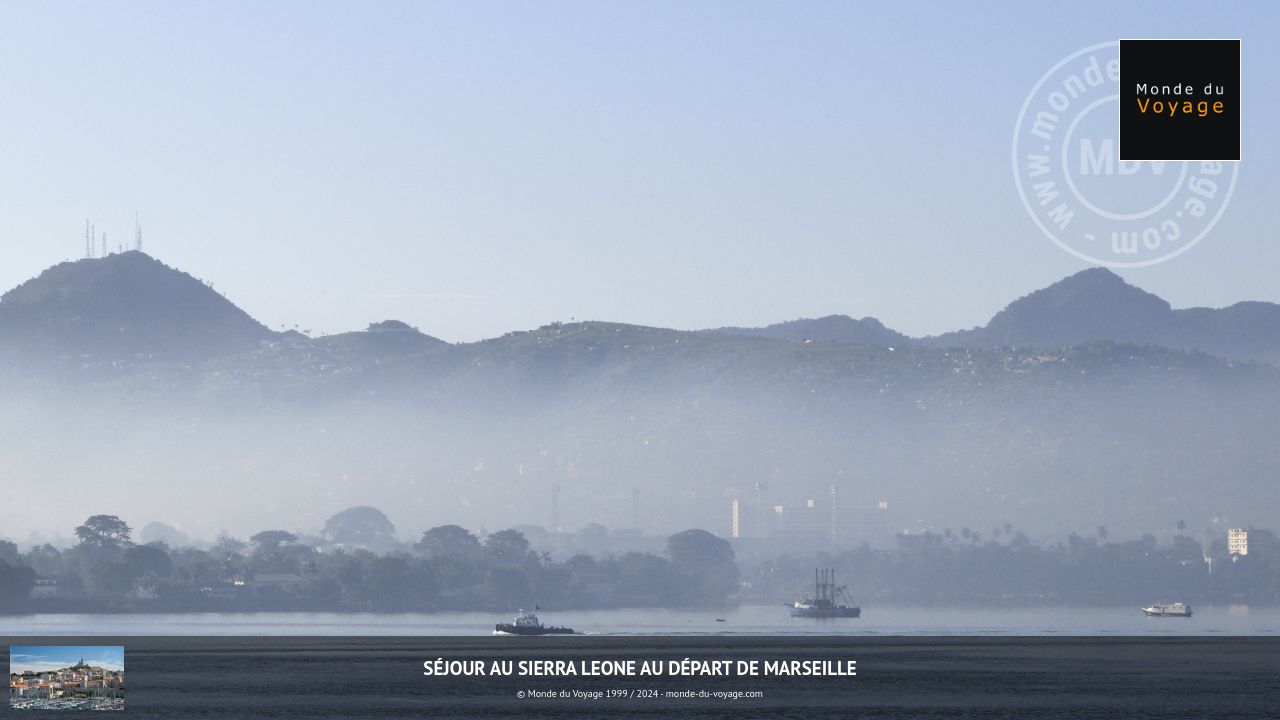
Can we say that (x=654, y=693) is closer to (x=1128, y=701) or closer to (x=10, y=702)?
(x=1128, y=701)

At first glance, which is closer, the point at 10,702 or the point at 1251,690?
the point at 10,702

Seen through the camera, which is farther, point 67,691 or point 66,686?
point 66,686

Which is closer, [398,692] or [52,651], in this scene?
[52,651]

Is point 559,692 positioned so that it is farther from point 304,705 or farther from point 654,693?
point 304,705

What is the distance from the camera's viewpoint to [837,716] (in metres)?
158

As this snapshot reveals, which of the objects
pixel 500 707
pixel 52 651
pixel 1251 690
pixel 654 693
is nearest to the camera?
pixel 52 651

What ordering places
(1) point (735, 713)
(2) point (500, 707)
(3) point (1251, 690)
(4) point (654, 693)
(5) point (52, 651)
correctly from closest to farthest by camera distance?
1. (5) point (52, 651)
2. (1) point (735, 713)
3. (2) point (500, 707)
4. (4) point (654, 693)
5. (3) point (1251, 690)

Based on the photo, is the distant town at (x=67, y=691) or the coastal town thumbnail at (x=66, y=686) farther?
the distant town at (x=67, y=691)

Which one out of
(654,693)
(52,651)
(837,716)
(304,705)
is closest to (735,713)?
(837,716)

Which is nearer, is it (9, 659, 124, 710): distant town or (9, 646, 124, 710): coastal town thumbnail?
(9, 646, 124, 710): coastal town thumbnail

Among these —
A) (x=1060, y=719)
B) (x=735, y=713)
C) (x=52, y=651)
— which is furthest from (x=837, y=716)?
(x=52, y=651)

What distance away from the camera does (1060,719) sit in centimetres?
16200

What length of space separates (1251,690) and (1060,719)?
42.9 metres

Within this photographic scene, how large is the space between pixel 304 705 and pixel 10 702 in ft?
87.7
